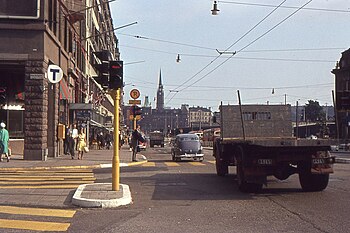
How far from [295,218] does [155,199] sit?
3859 mm

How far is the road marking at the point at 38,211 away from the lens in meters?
10.5

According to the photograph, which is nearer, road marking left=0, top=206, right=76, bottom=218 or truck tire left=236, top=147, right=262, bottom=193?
road marking left=0, top=206, right=76, bottom=218

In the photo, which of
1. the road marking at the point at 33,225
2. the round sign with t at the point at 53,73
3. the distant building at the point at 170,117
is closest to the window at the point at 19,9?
the round sign with t at the point at 53,73

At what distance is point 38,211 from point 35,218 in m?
0.79

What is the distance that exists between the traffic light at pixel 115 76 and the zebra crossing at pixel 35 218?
11.8 ft

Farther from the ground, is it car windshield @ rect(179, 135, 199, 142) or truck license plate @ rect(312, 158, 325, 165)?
car windshield @ rect(179, 135, 199, 142)

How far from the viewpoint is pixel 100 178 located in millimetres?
18078

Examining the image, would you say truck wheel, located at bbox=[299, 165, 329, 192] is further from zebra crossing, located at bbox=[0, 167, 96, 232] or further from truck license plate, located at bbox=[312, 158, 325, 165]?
zebra crossing, located at bbox=[0, 167, 96, 232]

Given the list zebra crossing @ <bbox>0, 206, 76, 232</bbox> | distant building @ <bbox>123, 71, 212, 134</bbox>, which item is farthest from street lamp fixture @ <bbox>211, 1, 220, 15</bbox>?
distant building @ <bbox>123, 71, 212, 134</bbox>

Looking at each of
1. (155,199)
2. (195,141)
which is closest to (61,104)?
(195,141)

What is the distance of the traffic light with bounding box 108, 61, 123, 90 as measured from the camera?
1323 cm

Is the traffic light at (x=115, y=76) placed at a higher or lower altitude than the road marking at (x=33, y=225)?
higher

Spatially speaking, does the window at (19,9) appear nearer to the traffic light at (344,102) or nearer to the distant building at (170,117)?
the traffic light at (344,102)

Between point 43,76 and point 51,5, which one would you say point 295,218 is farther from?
point 51,5
